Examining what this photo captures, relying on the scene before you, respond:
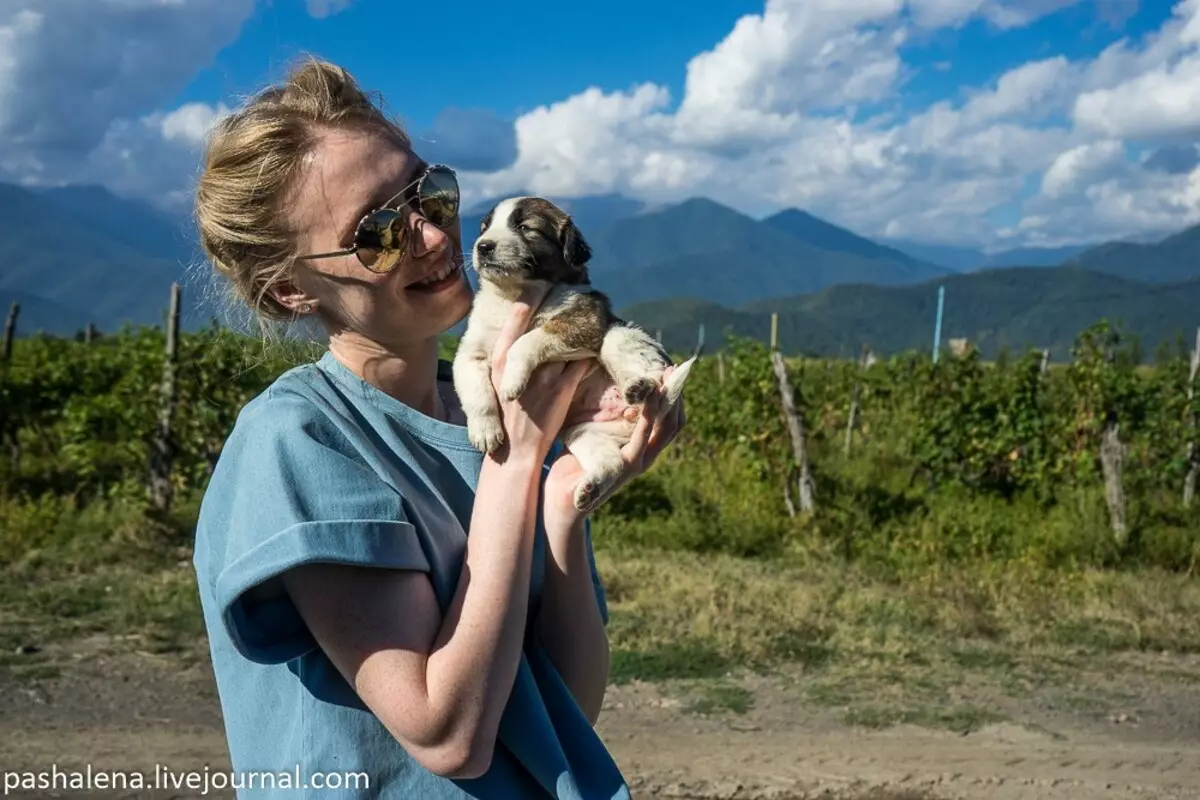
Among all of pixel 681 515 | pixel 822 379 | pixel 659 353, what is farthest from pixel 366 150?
pixel 822 379

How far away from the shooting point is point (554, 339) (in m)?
2.35

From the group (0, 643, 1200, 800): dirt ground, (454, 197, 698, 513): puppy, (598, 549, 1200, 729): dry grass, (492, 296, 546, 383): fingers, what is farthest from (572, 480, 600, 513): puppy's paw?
(598, 549, 1200, 729): dry grass

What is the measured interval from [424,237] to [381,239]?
94 mm

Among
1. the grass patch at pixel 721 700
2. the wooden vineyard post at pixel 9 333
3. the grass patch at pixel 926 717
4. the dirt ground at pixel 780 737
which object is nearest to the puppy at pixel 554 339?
the dirt ground at pixel 780 737

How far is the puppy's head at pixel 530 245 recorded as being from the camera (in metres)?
2.68

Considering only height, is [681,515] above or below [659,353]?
below

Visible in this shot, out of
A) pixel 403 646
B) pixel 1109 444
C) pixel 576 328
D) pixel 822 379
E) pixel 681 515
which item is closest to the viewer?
pixel 403 646

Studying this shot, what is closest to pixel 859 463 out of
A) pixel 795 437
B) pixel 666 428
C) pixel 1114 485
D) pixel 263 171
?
pixel 795 437

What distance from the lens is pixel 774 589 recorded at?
8.85 metres

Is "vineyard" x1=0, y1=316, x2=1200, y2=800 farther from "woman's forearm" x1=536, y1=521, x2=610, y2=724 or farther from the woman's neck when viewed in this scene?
"woman's forearm" x1=536, y1=521, x2=610, y2=724

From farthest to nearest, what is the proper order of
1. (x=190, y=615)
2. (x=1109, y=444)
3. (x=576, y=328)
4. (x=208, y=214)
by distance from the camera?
(x=1109, y=444) → (x=190, y=615) → (x=576, y=328) → (x=208, y=214)

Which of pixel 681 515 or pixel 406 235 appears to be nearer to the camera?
pixel 406 235

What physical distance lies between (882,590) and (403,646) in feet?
26.8

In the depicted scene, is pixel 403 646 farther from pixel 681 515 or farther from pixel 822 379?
pixel 822 379
